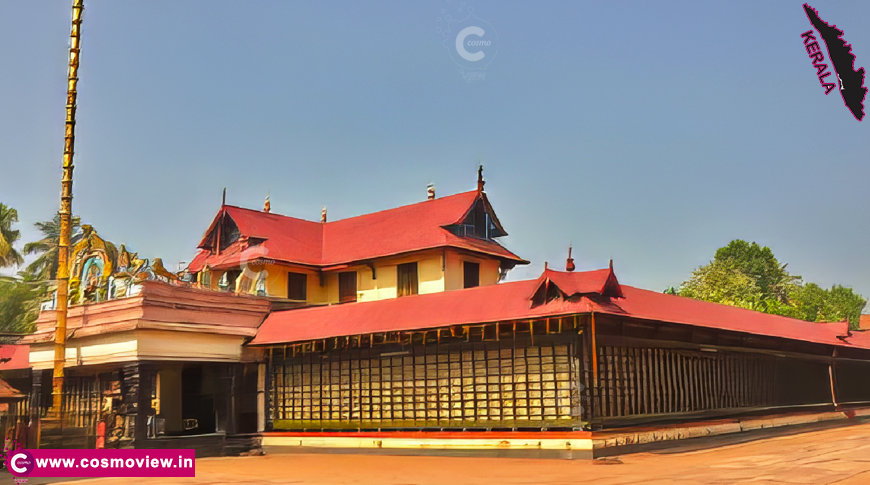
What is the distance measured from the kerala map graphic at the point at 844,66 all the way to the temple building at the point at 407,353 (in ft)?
21.1

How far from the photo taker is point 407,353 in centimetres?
2275

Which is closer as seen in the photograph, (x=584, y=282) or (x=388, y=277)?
(x=584, y=282)

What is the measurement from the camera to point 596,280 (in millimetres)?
19266

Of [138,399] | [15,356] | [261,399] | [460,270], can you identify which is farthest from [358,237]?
[15,356]

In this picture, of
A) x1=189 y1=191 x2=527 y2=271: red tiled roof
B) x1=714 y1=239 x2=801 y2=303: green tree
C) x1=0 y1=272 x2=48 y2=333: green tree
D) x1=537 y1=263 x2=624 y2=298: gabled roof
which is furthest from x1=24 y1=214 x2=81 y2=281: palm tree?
x1=714 y1=239 x2=801 y2=303: green tree

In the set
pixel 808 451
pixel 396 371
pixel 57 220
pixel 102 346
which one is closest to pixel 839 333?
pixel 808 451

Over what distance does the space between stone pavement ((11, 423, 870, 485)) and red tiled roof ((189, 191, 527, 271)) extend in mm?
9329

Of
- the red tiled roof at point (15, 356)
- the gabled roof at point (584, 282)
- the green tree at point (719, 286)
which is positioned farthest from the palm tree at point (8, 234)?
the green tree at point (719, 286)

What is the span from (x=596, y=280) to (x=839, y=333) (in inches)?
628

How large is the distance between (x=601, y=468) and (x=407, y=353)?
24.9 ft

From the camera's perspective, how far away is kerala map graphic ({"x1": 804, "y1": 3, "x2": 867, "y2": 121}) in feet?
49.8

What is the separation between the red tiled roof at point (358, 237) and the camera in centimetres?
2923

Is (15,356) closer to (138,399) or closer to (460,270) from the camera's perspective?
(138,399)

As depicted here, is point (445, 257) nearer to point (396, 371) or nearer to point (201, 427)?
point (396, 371)
